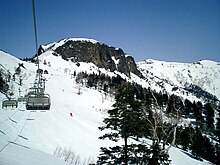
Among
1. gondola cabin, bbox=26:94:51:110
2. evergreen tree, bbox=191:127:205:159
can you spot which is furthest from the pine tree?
evergreen tree, bbox=191:127:205:159

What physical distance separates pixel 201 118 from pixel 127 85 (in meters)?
98.9

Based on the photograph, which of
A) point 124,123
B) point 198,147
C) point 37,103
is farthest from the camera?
point 198,147

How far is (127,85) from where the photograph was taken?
17750 millimetres

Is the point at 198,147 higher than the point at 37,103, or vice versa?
the point at 37,103

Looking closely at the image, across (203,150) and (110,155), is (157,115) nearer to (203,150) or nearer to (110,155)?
(110,155)

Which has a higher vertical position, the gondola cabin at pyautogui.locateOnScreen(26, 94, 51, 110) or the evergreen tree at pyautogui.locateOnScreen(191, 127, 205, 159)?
the gondola cabin at pyautogui.locateOnScreen(26, 94, 51, 110)

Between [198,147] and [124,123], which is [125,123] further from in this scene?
[198,147]

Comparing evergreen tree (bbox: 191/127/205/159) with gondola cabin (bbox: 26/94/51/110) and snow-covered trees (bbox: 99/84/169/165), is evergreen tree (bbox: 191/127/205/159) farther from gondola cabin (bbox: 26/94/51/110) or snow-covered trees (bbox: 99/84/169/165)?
snow-covered trees (bbox: 99/84/169/165)

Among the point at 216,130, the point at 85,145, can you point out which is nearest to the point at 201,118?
the point at 216,130

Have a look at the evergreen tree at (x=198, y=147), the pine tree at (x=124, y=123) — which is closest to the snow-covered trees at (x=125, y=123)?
the pine tree at (x=124, y=123)

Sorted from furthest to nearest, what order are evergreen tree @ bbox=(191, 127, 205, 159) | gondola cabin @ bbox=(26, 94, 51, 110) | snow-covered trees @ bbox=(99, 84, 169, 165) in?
evergreen tree @ bbox=(191, 127, 205, 159)
gondola cabin @ bbox=(26, 94, 51, 110)
snow-covered trees @ bbox=(99, 84, 169, 165)

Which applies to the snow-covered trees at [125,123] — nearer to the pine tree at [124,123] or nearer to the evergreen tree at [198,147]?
the pine tree at [124,123]

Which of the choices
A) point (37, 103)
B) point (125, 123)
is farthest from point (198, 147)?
point (125, 123)

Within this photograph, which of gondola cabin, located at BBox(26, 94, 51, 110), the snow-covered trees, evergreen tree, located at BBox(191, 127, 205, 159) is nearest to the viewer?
the snow-covered trees
